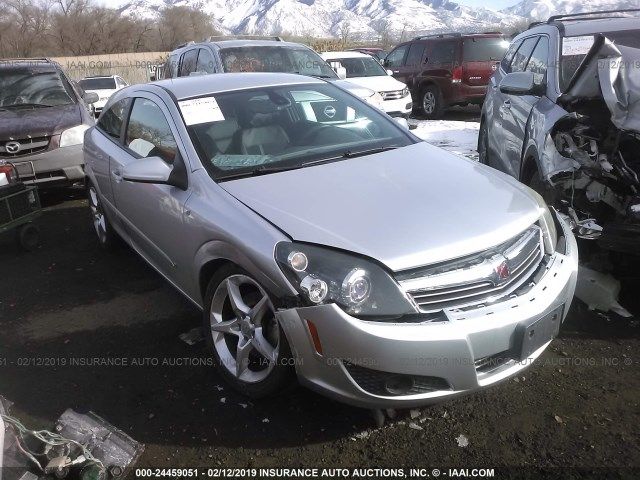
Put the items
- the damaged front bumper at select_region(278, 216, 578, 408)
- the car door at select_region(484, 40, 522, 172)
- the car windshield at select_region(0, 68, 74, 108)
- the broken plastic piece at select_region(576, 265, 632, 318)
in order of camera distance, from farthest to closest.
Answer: the car windshield at select_region(0, 68, 74, 108) → the car door at select_region(484, 40, 522, 172) → the broken plastic piece at select_region(576, 265, 632, 318) → the damaged front bumper at select_region(278, 216, 578, 408)

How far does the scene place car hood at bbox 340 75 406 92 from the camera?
10977 mm

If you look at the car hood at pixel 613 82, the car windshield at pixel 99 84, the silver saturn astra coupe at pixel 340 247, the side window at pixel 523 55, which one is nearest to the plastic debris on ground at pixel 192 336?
the silver saturn astra coupe at pixel 340 247

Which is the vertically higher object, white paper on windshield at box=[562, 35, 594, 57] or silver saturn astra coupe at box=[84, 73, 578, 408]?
white paper on windshield at box=[562, 35, 594, 57]

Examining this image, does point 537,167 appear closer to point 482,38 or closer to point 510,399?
point 510,399

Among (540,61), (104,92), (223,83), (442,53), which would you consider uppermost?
(223,83)

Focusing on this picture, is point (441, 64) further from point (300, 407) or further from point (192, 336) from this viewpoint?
point (300, 407)

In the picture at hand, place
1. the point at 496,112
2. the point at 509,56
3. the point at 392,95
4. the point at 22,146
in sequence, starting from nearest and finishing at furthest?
the point at 496,112, the point at 509,56, the point at 22,146, the point at 392,95

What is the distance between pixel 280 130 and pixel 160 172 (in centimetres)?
85

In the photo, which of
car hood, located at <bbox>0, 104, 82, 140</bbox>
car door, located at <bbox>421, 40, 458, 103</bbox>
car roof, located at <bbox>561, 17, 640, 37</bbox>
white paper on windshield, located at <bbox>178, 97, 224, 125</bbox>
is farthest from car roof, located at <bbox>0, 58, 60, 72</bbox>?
car door, located at <bbox>421, 40, 458, 103</bbox>

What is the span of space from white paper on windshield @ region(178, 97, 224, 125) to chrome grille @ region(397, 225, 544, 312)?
5.83 feet

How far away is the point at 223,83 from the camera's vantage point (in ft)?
13.1

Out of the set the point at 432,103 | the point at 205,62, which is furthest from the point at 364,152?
the point at 432,103

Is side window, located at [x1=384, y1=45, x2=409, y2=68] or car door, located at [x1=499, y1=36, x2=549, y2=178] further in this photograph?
side window, located at [x1=384, y1=45, x2=409, y2=68]

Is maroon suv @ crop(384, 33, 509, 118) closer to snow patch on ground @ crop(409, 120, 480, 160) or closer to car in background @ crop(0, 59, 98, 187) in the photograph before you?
snow patch on ground @ crop(409, 120, 480, 160)
